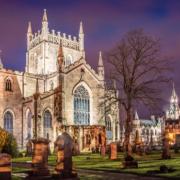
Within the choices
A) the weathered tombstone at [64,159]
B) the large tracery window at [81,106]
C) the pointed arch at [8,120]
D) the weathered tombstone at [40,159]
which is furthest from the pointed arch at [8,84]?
the weathered tombstone at [64,159]

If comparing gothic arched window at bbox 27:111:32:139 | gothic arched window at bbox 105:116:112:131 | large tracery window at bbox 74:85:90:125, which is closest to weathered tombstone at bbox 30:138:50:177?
gothic arched window at bbox 27:111:32:139

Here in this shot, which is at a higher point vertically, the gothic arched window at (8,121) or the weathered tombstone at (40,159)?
the gothic arched window at (8,121)

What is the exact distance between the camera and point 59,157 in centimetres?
1769

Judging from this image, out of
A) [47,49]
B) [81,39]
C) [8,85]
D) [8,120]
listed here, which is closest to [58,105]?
[8,120]

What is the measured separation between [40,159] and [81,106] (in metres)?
45.3

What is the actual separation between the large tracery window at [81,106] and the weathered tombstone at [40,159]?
143 ft

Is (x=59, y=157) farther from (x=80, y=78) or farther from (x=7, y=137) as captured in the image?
(x=80, y=78)

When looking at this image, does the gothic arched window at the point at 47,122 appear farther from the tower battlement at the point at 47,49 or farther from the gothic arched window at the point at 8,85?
the tower battlement at the point at 47,49

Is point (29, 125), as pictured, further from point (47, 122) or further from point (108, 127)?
point (108, 127)

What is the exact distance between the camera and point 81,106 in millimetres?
64375

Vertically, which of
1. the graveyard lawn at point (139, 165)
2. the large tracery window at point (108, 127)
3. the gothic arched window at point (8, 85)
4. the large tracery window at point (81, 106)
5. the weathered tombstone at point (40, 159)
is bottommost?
the graveyard lawn at point (139, 165)

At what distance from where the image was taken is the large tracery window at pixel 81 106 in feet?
208

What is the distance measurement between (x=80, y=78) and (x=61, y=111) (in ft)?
24.6

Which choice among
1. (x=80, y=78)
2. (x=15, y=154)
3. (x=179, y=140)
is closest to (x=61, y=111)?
(x=80, y=78)
